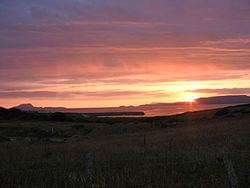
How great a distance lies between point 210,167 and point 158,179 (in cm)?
274

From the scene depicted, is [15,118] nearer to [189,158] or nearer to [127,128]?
[127,128]

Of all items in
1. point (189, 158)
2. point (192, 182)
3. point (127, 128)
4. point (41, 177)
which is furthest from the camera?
point (127, 128)

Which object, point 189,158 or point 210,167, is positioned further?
point 189,158

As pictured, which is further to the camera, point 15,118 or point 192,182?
point 15,118

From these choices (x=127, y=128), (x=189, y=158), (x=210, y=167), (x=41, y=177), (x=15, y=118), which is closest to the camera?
(x=41, y=177)

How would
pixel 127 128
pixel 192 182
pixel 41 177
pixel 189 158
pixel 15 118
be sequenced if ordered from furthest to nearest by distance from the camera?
pixel 15 118
pixel 127 128
pixel 189 158
pixel 41 177
pixel 192 182

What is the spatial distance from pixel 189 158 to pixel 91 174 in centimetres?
554

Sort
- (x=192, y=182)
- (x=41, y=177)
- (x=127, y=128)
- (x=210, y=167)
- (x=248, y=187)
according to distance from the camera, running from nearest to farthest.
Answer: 1. (x=248, y=187)
2. (x=192, y=182)
3. (x=41, y=177)
4. (x=210, y=167)
5. (x=127, y=128)

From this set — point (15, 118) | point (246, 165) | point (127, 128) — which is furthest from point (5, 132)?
point (246, 165)

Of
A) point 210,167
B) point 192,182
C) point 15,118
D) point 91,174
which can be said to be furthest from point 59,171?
point 15,118

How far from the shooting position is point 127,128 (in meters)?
51.6

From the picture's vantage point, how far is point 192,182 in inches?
363

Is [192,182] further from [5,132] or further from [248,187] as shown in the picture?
[5,132]

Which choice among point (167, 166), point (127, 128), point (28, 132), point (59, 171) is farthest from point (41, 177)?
point (28, 132)
